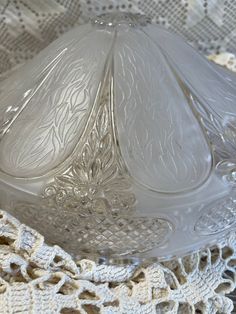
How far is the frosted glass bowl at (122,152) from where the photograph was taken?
0.55m

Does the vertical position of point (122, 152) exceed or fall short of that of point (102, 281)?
it exceeds it

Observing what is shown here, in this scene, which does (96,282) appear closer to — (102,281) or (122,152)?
(102,281)

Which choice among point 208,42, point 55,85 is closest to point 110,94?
point 55,85

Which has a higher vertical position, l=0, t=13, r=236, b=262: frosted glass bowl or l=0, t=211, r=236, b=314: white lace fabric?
l=0, t=13, r=236, b=262: frosted glass bowl

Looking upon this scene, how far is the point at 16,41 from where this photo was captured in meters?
0.80

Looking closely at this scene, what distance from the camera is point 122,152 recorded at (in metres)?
0.56

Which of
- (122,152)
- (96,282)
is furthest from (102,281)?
(122,152)

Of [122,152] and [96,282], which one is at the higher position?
[122,152]

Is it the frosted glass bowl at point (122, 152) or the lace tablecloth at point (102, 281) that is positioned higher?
the frosted glass bowl at point (122, 152)

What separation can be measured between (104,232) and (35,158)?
0.09 m

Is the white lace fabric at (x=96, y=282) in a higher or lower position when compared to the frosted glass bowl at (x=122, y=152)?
lower

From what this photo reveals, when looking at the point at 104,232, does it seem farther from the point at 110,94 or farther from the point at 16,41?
the point at 16,41

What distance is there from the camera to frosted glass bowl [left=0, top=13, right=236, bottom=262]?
55 cm

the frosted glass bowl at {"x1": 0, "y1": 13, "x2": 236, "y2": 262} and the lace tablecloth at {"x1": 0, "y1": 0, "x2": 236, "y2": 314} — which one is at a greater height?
the frosted glass bowl at {"x1": 0, "y1": 13, "x2": 236, "y2": 262}
